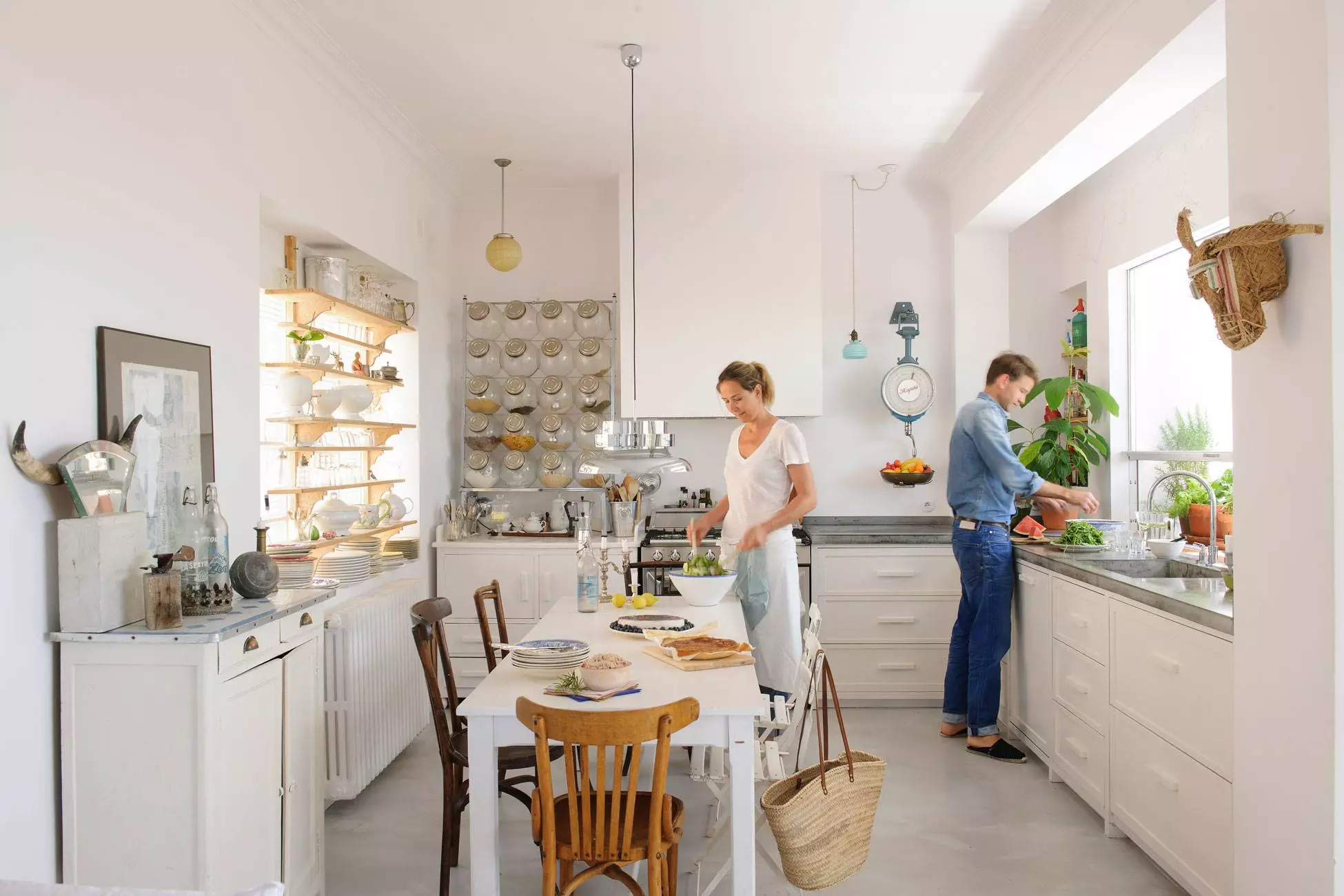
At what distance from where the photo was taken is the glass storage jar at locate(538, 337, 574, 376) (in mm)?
5609

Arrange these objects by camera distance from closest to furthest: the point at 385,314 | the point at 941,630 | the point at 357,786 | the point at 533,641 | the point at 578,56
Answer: the point at 533,641
the point at 357,786
the point at 578,56
the point at 385,314
the point at 941,630

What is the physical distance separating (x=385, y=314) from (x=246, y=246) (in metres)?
1.37

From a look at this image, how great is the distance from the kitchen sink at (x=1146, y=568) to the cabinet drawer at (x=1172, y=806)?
2.06ft

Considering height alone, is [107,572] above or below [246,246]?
below

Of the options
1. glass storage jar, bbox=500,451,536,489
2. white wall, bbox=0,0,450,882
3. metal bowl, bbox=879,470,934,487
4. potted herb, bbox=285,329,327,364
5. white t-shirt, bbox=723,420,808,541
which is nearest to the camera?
white wall, bbox=0,0,450,882

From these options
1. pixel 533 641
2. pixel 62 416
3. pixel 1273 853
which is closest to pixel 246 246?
pixel 62 416

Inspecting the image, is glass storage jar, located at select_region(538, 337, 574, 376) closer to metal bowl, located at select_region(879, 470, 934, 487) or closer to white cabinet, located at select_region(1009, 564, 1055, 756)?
metal bowl, located at select_region(879, 470, 934, 487)

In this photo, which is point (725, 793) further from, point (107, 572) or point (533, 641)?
point (107, 572)

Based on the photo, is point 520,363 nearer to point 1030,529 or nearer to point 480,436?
point 480,436

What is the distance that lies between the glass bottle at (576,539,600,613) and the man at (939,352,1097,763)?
1.81 metres

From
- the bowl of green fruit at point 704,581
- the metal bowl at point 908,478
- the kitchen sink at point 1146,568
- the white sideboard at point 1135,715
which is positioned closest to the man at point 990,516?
the white sideboard at point 1135,715

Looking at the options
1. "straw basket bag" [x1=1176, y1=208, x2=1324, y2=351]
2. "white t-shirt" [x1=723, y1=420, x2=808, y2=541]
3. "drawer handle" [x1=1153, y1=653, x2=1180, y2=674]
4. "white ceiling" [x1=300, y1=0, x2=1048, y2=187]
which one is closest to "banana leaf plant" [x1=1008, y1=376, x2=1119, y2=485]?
"white ceiling" [x1=300, y1=0, x2=1048, y2=187]

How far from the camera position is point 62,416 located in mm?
2311

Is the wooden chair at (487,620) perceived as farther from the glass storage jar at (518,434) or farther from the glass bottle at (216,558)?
the glass storage jar at (518,434)
